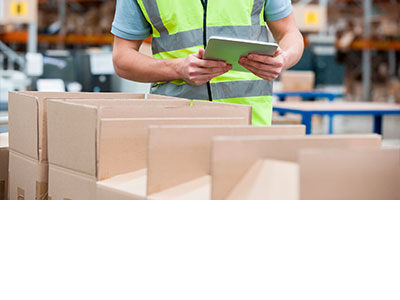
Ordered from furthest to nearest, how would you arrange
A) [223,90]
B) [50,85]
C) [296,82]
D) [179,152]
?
1. [296,82]
2. [50,85]
3. [223,90]
4. [179,152]

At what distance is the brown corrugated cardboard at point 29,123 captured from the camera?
4.30ft

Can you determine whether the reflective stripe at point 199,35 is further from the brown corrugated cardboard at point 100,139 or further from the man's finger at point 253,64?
the brown corrugated cardboard at point 100,139

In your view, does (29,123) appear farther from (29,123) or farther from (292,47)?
(292,47)

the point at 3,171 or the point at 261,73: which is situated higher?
the point at 261,73

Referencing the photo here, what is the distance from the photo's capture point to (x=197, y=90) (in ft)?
5.82

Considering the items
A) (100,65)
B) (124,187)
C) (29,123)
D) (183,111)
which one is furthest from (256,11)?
(100,65)

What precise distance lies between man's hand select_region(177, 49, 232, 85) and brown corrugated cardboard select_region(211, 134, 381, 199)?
0.67 meters

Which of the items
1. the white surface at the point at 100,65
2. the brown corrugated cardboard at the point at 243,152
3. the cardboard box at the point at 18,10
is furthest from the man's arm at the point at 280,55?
the cardboard box at the point at 18,10

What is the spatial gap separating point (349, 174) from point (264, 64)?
31.9 inches

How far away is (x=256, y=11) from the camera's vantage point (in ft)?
5.81

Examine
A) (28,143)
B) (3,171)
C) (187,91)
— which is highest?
(187,91)

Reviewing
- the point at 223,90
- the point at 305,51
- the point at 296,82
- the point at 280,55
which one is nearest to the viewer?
the point at 280,55
